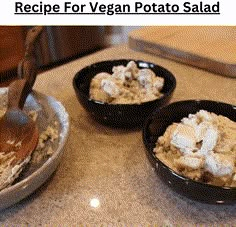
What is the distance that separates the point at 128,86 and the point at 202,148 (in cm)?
26

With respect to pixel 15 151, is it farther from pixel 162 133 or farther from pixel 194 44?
pixel 194 44

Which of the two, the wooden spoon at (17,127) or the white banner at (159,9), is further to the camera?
the white banner at (159,9)

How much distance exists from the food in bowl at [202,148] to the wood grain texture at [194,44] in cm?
36

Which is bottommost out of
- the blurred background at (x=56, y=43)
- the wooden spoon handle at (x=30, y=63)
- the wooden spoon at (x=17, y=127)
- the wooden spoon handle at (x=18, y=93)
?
the blurred background at (x=56, y=43)

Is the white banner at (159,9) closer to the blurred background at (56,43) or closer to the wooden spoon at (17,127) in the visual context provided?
the wooden spoon at (17,127)

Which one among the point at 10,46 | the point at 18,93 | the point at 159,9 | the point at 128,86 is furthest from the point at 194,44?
the point at 10,46

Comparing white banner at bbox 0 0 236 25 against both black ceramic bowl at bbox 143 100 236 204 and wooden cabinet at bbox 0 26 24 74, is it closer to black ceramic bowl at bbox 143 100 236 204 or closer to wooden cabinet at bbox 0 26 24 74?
black ceramic bowl at bbox 143 100 236 204

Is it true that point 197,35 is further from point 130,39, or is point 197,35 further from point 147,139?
point 147,139

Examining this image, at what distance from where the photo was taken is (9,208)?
1.53ft

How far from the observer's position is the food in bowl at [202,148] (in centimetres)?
43

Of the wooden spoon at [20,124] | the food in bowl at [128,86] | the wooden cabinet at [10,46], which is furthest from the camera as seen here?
the wooden cabinet at [10,46]

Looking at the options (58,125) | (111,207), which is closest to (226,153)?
(111,207)

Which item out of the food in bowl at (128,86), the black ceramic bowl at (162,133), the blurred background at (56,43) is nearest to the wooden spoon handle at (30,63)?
the food in bowl at (128,86)

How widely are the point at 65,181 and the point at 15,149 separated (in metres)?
0.10
